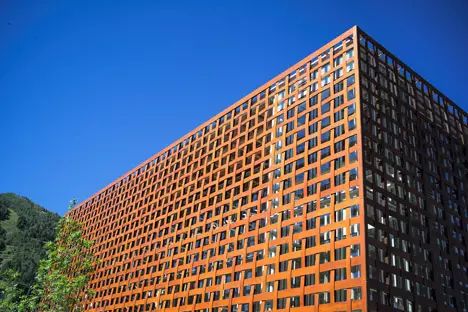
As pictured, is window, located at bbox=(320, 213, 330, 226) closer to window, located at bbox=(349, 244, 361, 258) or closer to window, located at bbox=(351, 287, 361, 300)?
window, located at bbox=(349, 244, 361, 258)

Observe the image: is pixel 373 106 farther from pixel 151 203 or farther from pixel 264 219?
pixel 151 203

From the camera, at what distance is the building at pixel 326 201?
38781 mm

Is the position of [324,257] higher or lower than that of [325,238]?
lower

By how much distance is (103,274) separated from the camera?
7800 cm

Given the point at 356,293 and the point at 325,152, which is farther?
the point at 325,152

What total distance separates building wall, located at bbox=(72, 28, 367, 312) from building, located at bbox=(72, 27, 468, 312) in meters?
0.15

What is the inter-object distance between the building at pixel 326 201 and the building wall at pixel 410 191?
15 cm

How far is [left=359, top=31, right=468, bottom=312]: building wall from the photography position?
3850cm

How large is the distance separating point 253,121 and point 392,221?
2218cm

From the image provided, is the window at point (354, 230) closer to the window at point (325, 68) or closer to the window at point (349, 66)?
the window at point (349, 66)

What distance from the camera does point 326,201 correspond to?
4203cm

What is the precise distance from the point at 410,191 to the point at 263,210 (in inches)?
590

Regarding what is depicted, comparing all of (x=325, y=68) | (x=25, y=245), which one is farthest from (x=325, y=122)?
(x=25, y=245)

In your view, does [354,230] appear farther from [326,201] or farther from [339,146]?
[339,146]
